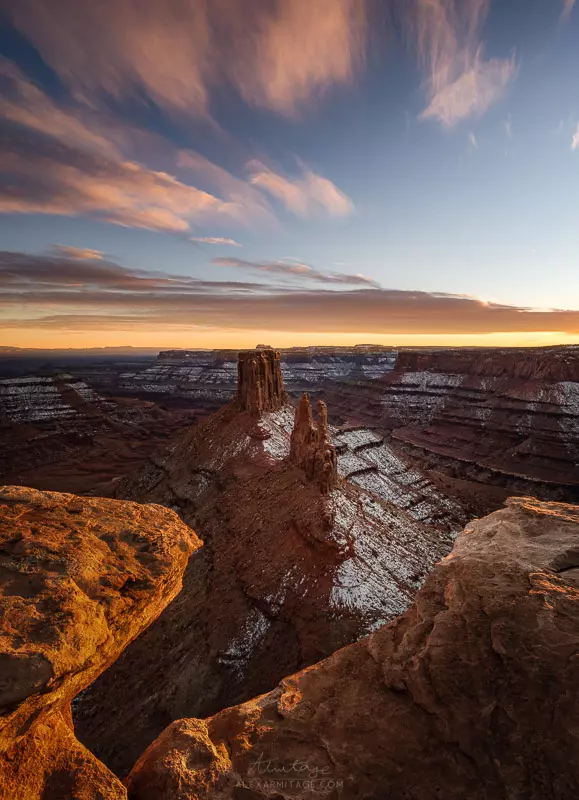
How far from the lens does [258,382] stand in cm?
4959

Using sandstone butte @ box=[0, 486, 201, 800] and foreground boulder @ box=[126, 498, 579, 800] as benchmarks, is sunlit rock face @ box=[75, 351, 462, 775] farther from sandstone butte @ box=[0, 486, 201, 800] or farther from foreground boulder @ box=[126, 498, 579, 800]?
sandstone butte @ box=[0, 486, 201, 800]

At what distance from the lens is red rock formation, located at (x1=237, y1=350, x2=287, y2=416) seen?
162ft

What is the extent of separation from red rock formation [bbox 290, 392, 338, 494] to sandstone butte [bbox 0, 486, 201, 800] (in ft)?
69.4

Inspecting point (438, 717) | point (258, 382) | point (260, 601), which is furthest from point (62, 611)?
point (258, 382)

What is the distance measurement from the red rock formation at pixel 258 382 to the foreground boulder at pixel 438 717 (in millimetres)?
39918

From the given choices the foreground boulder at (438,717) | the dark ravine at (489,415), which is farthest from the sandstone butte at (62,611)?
the dark ravine at (489,415)

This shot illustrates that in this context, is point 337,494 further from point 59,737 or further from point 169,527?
point 59,737

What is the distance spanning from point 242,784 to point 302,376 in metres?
181

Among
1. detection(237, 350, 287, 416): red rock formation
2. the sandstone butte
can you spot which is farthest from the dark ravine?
the sandstone butte

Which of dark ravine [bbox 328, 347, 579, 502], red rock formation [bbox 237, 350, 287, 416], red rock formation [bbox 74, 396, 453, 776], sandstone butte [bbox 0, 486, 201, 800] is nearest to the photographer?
sandstone butte [bbox 0, 486, 201, 800]

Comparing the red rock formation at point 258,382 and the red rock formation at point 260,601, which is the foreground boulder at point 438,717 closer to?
the red rock formation at point 260,601

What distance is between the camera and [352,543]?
25547 mm

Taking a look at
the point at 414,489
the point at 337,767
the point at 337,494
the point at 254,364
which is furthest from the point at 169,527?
the point at 414,489

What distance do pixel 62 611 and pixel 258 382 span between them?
1701 inches
